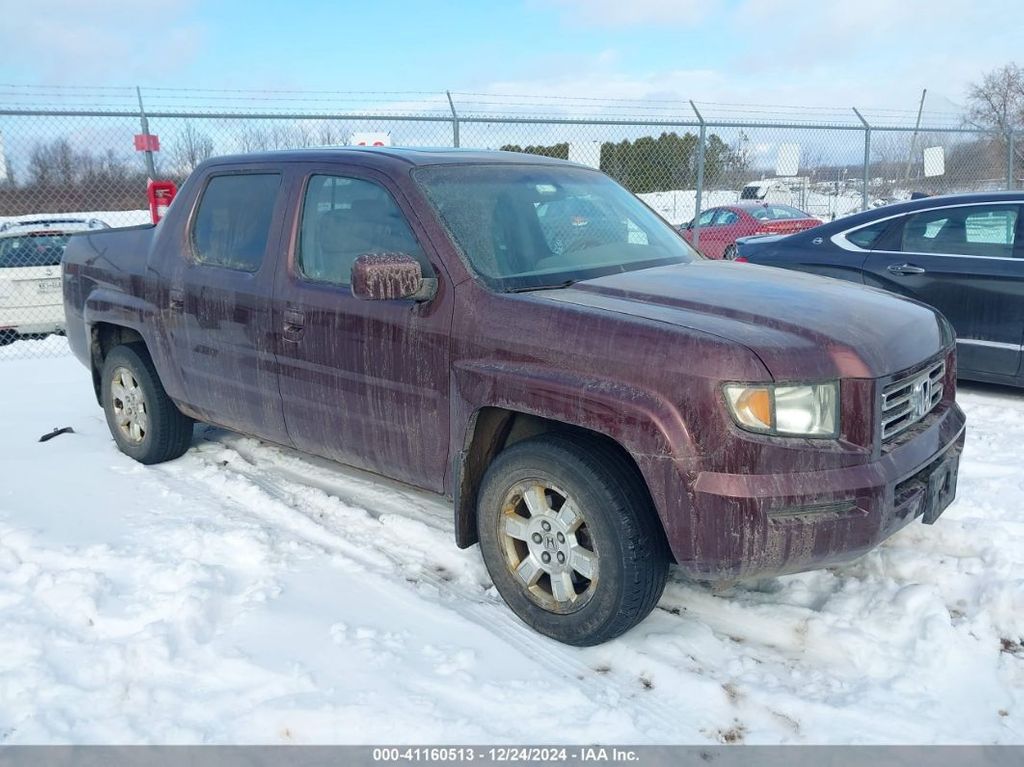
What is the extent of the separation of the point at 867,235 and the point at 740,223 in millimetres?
8428

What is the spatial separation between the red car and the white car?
9.59 meters

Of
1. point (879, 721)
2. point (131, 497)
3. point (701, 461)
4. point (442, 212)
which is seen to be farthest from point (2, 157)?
point (879, 721)

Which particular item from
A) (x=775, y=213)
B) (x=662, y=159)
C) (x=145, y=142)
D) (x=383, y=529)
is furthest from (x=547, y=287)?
(x=775, y=213)

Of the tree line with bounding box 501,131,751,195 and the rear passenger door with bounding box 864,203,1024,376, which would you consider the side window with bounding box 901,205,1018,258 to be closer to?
the rear passenger door with bounding box 864,203,1024,376

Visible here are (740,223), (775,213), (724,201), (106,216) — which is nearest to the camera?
(106,216)

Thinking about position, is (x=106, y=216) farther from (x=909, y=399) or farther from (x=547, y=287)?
(x=909, y=399)

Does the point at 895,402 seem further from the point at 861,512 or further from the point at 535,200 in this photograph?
the point at 535,200

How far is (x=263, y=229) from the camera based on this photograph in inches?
170

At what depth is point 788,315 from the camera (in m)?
3.07

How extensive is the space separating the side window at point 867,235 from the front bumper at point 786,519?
175 inches

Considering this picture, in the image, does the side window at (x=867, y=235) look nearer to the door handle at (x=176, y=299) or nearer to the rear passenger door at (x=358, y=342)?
the rear passenger door at (x=358, y=342)

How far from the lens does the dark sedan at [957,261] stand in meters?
6.18

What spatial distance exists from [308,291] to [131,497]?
1.71 metres
